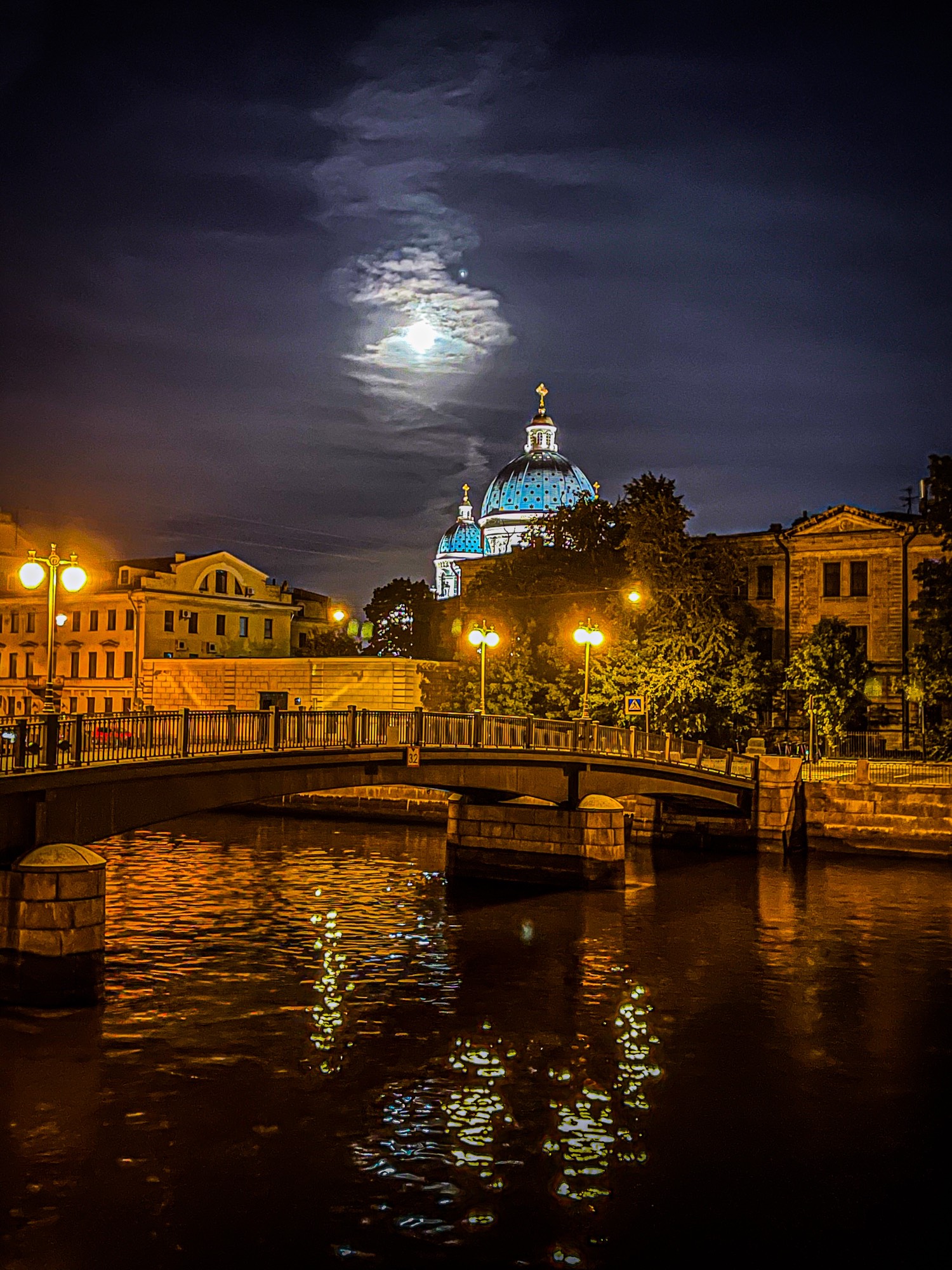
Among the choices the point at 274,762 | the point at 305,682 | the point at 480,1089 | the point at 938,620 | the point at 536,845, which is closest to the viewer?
the point at 480,1089

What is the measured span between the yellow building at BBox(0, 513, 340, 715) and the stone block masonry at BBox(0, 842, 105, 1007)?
Result: 47036 millimetres

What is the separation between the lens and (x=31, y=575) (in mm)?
20859

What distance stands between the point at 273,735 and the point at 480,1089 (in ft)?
32.6

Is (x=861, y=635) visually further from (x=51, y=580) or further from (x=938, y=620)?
(x=51, y=580)

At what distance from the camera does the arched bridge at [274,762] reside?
67.8 feet

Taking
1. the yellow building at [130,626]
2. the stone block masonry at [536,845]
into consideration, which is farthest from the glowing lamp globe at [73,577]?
the yellow building at [130,626]

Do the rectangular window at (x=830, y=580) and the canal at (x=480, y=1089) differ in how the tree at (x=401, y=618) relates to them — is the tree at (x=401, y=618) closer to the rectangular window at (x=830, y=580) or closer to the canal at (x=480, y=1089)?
the rectangular window at (x=830, y=580)

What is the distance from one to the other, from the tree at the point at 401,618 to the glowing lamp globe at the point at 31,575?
259 ft

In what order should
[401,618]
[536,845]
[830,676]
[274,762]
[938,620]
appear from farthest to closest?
1. [401,618]
2. [830,676]
3. [938,620]
4. [536,845]
5. [274,762]

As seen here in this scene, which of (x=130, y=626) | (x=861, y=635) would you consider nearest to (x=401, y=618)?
(x=130, y=626)

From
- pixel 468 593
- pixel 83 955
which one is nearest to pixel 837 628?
pixel 468 593

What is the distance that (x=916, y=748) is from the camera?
208ft

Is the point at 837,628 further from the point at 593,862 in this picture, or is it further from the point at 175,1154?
the point at 175,1154

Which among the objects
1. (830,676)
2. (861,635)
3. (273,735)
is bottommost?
(273,735)
